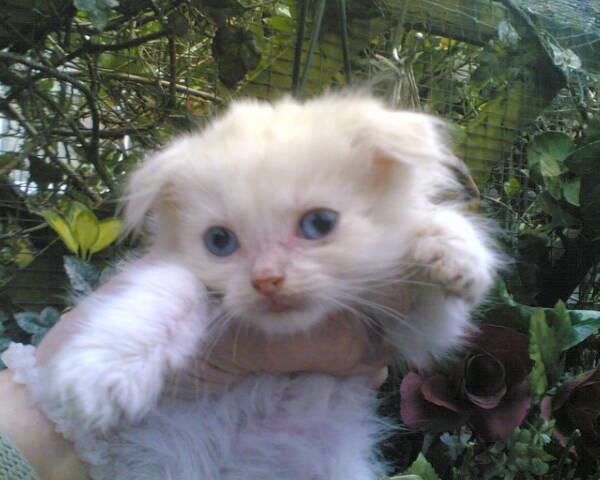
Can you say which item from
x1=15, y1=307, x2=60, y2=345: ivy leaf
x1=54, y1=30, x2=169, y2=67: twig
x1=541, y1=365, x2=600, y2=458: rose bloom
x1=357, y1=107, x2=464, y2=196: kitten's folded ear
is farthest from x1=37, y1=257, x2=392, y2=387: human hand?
x1=54, y1=30, x2=169, y2=67: twig

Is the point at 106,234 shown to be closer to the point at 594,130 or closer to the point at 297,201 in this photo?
the point at 297,201

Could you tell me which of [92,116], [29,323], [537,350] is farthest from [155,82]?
[537,350]

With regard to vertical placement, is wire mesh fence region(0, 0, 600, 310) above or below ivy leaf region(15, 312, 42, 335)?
above

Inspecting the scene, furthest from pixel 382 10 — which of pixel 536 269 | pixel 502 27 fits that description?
pixel 536 269

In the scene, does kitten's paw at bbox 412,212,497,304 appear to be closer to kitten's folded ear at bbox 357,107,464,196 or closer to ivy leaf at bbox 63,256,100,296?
kitten's folded ear at bbox 357,107,464,196

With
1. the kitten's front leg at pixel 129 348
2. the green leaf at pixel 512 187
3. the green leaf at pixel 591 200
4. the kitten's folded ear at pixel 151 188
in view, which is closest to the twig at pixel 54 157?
the kitten's folded ear at pixel 151 188

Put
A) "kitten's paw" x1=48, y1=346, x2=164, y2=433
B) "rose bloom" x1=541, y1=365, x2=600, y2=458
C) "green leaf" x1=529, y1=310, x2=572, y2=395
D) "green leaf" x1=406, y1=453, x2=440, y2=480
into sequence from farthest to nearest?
"rose bloom" x1=541, y1=365, x2=600, y2=458, "green leaf" x1=529, y1=310, x2=572, y2=395, "green leaf" x1=406, y1=453, x2=440, y2=480, "kitten's paw" x1=48, y1=346, x2=164, y2=433

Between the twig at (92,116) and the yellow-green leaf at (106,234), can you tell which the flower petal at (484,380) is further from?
the twig at (92,116)
